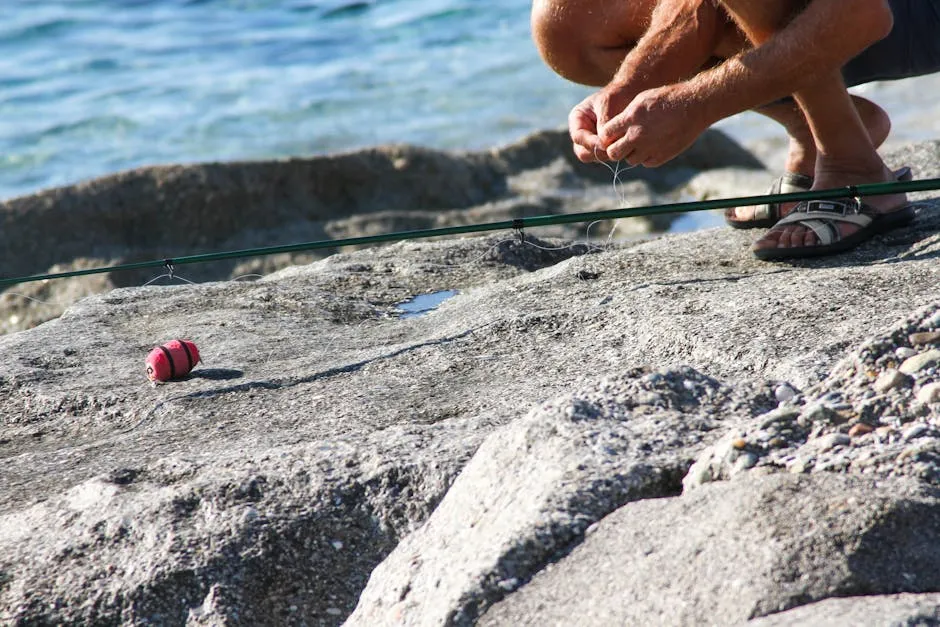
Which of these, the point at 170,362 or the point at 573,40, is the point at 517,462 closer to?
the point at 170,362

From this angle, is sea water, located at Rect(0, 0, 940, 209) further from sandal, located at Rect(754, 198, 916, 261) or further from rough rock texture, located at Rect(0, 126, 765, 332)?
sandal, located at Rect(754, 198, 916, 261)

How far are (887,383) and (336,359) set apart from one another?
1244mm

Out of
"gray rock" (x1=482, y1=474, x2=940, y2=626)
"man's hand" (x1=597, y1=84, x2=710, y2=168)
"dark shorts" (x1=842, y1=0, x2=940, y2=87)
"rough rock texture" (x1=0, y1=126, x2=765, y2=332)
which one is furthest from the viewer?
"rough rock texture" (x1=0, y1=126, x2=765, y2=332)

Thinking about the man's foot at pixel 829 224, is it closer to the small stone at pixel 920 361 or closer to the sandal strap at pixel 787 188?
the sandal strap at pixel 787 188

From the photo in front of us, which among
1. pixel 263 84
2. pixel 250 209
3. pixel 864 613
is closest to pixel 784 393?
pixel 864 613

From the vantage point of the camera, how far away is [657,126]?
225 cm

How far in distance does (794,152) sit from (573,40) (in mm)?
660

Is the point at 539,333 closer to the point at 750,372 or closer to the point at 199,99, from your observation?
the point at 750,372

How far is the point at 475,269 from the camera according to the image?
318 centimetres

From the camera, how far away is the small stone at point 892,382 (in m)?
1.44

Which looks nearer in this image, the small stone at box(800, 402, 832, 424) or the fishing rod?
the small stone at box(800, 402, 832, 424)

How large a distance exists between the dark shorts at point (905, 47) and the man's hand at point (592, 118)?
0.72 meters

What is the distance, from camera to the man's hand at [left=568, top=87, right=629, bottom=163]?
247cm

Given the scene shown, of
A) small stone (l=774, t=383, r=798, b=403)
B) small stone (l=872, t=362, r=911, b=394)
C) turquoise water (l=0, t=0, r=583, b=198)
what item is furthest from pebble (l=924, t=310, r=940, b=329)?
turquoise water (l=0, t=0, r=583, b=198)
